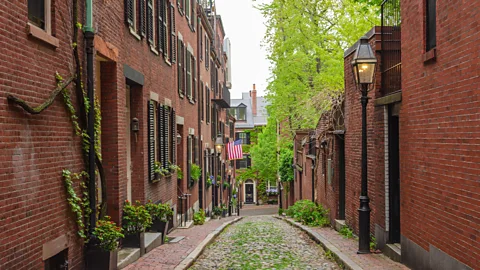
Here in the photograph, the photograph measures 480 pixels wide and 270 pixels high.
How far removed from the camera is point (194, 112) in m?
22.8

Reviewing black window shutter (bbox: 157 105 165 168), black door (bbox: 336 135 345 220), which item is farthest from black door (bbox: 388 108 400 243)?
black window shutter (bbox: 157 105 165 168)

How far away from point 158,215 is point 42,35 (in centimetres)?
661

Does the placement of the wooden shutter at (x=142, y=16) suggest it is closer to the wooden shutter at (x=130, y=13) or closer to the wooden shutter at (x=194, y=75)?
the wooden shutter at (x=130, y=13)

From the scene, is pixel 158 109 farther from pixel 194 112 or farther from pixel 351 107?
pixel 194 112

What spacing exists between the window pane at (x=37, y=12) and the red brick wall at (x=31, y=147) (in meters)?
0.25

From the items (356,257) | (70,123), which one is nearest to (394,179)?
(356,257)

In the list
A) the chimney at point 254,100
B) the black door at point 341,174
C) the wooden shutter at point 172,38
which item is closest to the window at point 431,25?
the black door at point 341,174

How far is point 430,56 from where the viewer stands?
7555 mm

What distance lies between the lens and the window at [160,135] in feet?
42.1

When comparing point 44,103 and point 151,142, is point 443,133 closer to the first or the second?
point 44,103

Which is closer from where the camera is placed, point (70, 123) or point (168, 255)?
point (70, 123)

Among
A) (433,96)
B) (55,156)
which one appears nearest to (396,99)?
(433,96)

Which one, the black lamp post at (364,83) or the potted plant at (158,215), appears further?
the potted plant at (158,215)

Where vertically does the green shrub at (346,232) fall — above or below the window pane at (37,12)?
below
